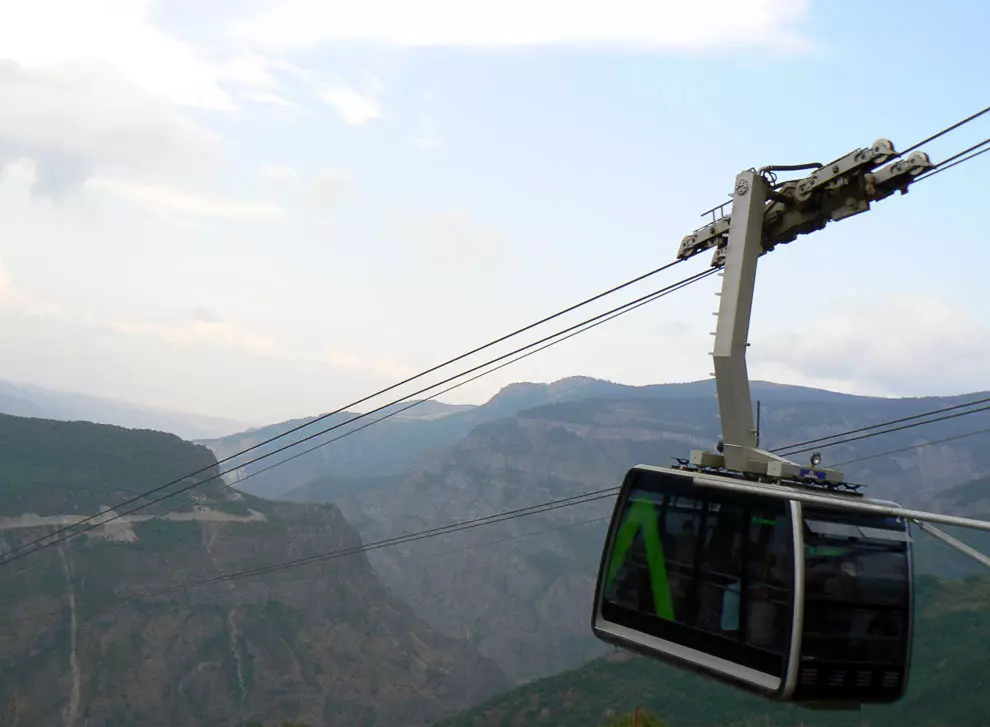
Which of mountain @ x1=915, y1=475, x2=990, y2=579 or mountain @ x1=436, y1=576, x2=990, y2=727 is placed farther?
mountain @ x1=915, y1=475, x2=990, y2=579

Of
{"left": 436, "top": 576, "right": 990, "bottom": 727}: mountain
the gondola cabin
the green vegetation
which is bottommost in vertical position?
{"left": 436, "top": 576, "right": 990, "bottom": 727}: mountain

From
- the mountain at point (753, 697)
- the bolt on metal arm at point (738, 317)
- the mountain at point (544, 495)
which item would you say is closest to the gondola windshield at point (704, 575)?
the bolt on metal arm at point (738, 317)

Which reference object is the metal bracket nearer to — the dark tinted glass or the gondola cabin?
the gondola cabin

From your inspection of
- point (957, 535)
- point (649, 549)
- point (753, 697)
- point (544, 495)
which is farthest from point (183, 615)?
point (544, 495)

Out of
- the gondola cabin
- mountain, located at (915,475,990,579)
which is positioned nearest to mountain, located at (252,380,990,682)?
mountain, located at (915,475,990,579)

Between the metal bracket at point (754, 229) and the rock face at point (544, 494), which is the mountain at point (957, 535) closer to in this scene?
the rock face at point (544, 494)

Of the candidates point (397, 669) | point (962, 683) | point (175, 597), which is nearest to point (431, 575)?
point (397, 669)
